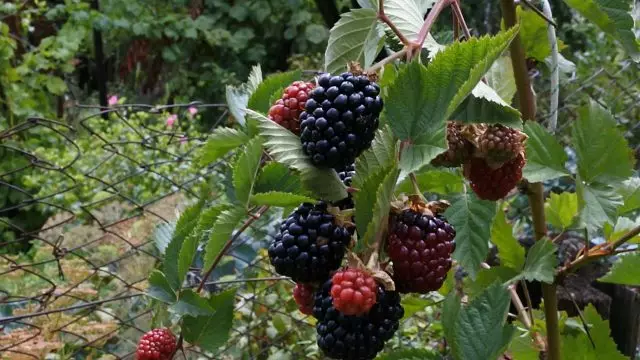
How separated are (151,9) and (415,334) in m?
3.60

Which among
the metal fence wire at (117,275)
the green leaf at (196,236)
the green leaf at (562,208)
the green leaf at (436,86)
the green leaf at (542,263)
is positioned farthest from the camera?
the metal fence wire at (117,275)

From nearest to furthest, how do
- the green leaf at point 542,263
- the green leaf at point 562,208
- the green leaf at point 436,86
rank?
1. the green leaf at point 436,86
2. the green leaf at point 542,263
3. the green leaf at point 562,208

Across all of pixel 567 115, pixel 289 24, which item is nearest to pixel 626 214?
pixel 567 115

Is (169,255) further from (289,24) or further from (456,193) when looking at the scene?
(289,24)

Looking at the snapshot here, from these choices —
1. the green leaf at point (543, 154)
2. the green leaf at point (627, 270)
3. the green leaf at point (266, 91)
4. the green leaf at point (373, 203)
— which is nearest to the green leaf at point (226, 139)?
the green leaf at point (266, 91)

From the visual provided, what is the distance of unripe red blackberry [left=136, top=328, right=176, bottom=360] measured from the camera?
1.68 ft

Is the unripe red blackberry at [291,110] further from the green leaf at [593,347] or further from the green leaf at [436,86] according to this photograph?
the green leaf at [593,347]

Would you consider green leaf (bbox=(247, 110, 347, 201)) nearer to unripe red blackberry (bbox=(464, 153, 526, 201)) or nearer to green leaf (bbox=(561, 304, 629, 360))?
unripe red blackberry (bbox=(464, 153, 526, 201))

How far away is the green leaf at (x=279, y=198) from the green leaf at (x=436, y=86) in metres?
0.06

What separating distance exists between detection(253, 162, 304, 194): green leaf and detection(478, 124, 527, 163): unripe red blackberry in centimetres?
11

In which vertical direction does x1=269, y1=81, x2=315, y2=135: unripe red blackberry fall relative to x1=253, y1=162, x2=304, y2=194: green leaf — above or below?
above

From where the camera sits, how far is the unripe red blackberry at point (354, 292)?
0.32 m

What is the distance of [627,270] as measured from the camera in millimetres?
611

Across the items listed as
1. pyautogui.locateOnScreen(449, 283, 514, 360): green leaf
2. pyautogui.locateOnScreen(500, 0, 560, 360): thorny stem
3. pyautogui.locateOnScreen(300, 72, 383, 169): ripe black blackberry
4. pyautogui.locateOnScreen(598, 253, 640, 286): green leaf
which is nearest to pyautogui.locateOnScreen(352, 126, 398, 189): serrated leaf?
pyautogui.locateOnScreen(300, 72, 383, 169): ripe black blackberry
